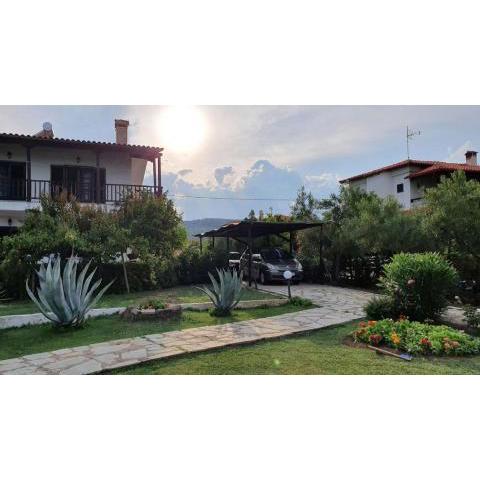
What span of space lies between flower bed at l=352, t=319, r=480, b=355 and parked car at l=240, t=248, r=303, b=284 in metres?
7.26

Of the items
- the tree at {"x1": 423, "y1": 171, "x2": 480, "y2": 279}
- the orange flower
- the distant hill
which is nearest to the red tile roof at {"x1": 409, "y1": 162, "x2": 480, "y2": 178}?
the distant hill

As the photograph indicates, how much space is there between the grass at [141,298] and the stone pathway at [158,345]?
7.83 feet

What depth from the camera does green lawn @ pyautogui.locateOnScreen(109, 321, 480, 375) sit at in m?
4.80

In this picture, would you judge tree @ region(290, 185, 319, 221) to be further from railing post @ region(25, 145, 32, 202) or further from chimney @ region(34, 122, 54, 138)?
railing post @ region(25, 145, 32, 202)

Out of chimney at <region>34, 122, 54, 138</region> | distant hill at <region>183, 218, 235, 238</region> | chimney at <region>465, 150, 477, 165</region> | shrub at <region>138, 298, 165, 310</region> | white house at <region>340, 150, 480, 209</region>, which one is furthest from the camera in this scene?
chimney at <region>465, 150, 477, 165</region>

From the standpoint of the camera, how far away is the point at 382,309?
728cm

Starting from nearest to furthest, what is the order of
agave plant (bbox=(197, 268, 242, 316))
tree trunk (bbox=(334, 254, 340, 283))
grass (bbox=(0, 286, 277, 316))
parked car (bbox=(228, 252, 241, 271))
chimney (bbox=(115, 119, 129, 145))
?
agave plant (bbox=(197, 268, 242, 316)), grass (bbox=(0, 286, 277, 316)), parked car (bbox=(228, 252, 241, 271)), tree trunk (bbox=(334, 254, 340, 283)), chimney (bbox=(115, 119, 129, 145))

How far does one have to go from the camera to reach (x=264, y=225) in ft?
43.4

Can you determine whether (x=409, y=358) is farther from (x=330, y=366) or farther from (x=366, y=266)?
(x=366, y=266)

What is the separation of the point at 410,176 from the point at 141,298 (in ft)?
66.8

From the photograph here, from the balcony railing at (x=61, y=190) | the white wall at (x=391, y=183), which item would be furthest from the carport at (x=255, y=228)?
the white wall at (x=391, y=183)

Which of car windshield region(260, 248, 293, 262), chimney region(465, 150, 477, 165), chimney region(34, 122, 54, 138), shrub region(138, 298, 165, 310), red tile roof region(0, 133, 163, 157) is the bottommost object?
shrub region(138, 298, 165, 310)

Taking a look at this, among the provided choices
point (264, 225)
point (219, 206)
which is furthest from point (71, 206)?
point (219, 206)
